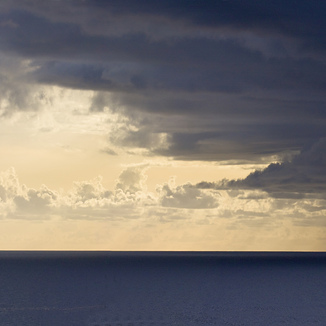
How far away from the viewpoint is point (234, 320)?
9488 cm

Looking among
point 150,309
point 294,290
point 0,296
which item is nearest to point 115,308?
point 150,309

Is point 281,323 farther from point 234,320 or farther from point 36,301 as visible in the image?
point 36,301

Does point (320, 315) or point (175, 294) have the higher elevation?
point (175, 294)

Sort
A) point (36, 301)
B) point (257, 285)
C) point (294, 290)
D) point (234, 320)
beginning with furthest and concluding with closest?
point (257, 285), point (294, 290), point (36, 301), point (234, 320)

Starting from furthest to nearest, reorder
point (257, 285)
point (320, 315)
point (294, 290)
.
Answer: point (257, 285), point (294, 290), point (320, 315)

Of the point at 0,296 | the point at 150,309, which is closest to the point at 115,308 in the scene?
the point at 150,309

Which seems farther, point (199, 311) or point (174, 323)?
point (199, 311)

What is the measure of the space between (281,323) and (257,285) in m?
82.0

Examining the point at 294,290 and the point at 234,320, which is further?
the point at 294,290

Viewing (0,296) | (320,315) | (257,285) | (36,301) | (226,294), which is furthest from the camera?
(257,285)

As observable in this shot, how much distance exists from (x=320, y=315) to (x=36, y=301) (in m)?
53.6

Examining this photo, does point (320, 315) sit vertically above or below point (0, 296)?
below

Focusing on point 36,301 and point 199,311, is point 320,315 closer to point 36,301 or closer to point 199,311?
point 199,311

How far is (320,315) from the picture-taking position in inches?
4075
